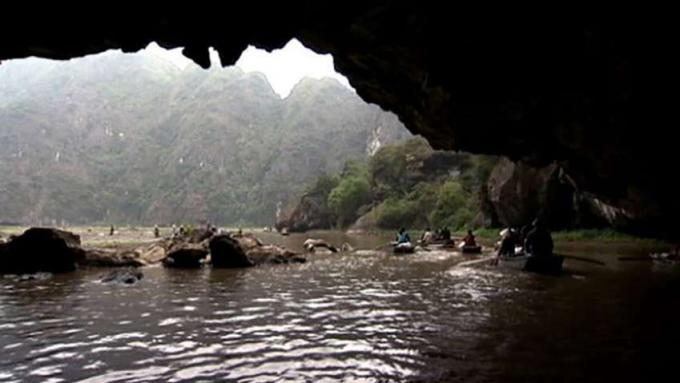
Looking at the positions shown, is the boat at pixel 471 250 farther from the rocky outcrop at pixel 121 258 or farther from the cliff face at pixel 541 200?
the rocky outcrop at pixel 121 258

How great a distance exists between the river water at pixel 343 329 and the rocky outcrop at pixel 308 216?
9209 centimetres

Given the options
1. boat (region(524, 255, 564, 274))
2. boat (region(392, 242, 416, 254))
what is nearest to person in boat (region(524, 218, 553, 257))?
boat (region(524, 255, 564, 274))

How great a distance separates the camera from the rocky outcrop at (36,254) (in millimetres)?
23047

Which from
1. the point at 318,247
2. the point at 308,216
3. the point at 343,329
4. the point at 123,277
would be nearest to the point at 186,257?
the point at 123,277

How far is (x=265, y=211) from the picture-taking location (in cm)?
18475

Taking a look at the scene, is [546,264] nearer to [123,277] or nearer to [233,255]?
[233,255]

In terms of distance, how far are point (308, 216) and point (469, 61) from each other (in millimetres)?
100813

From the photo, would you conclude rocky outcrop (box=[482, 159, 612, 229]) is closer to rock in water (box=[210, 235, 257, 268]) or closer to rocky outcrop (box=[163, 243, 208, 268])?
rock in water (box=[210, 235, 257, 268])

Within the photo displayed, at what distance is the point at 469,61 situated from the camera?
13680 millimetres

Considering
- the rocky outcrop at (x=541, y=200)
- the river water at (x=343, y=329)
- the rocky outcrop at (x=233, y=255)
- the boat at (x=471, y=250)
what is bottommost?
the river water at (x=343, y=329)

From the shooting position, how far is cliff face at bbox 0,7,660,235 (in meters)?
10.0

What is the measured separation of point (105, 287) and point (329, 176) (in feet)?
345

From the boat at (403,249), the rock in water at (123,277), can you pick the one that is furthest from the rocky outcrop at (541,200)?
the rock in water at (123,277)

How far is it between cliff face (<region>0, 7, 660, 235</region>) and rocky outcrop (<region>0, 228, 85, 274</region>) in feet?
47.9
